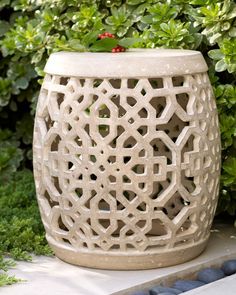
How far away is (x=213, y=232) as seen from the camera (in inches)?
139

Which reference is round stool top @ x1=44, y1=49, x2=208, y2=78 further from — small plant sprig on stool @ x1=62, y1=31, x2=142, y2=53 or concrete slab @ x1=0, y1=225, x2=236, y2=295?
concrete slab @ x1=0, y1=225, x2=236, y2=295

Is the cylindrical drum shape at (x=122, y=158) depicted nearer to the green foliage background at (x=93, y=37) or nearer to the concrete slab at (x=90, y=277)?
the concrete slab at (x=90, y=277)

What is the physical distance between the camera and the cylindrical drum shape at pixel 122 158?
9.25ft

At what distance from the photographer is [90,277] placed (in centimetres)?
291

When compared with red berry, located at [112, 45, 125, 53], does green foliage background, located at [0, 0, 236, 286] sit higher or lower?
lower

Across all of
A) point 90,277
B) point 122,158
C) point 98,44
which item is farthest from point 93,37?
point 90,277

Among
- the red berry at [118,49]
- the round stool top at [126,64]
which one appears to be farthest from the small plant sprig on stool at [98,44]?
the round stool top at [126,64]

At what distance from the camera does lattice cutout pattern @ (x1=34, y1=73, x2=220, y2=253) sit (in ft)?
9.25

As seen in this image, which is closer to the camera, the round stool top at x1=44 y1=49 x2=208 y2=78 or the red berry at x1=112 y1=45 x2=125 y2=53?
the round stool top at x1=44 y1=49 x2=208 y2=78

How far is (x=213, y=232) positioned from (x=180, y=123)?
59 centimetres

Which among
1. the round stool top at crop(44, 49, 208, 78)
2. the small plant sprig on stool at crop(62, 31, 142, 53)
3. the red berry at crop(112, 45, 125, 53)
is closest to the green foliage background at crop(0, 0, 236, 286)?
the small plant sprig on stool at crop(62, 31, 142, 53)

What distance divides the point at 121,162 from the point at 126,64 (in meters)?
0.37

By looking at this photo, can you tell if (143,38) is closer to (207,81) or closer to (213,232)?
(207,81)

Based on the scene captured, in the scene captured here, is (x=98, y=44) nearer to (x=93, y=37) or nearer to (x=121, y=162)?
(x=93, y=37)
